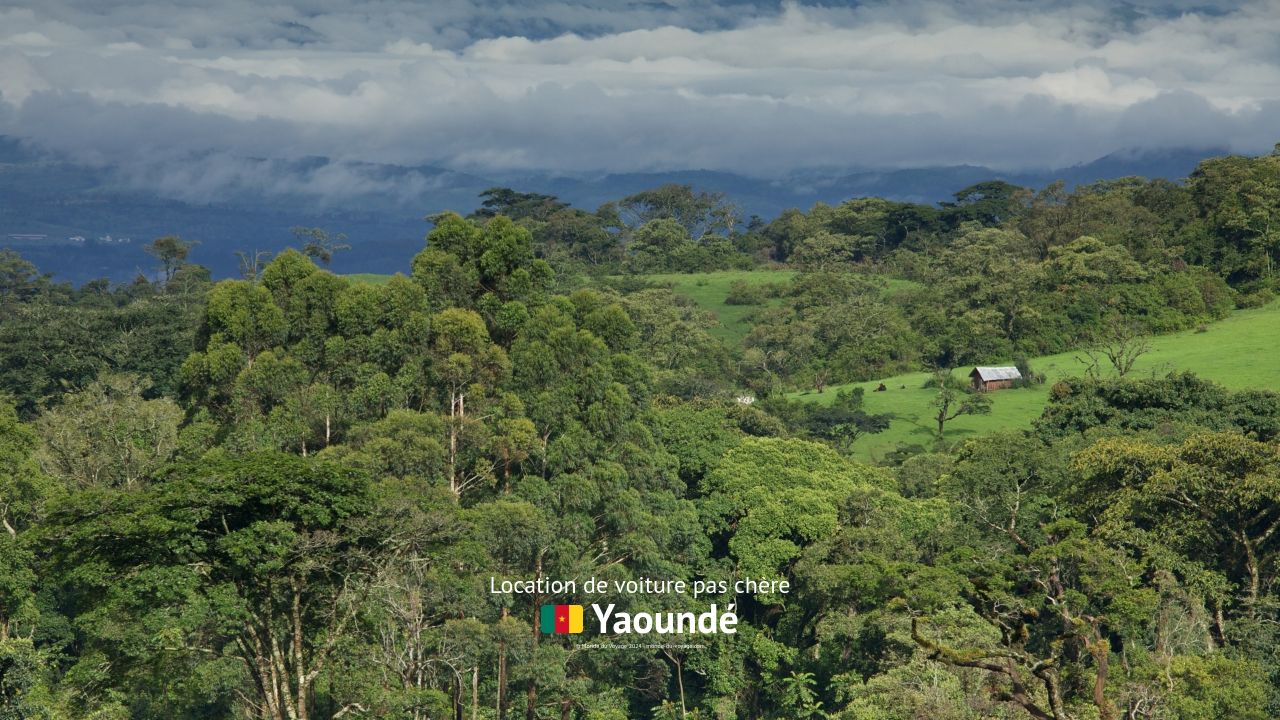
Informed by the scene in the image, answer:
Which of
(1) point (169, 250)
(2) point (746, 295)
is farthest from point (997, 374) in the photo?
(1) point (169, 250)

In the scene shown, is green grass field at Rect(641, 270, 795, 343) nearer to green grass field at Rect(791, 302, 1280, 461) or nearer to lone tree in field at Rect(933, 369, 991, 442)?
green grass field at Rect(791, 302, 1280, 461)

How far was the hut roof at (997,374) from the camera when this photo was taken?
64.7 meters

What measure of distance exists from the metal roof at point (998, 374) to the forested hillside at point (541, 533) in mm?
13691

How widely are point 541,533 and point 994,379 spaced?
130 feet

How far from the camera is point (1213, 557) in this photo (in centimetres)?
3381

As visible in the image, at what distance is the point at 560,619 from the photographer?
32.3 m

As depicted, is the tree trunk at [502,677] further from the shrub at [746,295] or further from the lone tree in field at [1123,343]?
the shrub at [746,295]

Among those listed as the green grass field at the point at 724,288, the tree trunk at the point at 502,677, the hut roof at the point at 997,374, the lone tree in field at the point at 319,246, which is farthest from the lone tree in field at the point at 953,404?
the lone tree in field at the point at 319,246

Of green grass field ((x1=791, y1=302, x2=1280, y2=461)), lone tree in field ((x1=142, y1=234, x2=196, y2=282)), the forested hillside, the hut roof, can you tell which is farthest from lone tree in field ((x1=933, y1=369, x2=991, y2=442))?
lone tree in field ((x1=142, y1=234, x2=196, y2=282))

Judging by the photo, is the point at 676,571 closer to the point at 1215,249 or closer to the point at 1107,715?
the point at 1107,715

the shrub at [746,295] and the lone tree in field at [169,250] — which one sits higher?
the lone tree in field at [169,250]

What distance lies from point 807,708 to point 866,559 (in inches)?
170

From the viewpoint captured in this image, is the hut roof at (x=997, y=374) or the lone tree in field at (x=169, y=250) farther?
the lone tree in field at (x=169, y=250)

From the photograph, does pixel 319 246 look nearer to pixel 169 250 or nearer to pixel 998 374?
pixel 169 250
